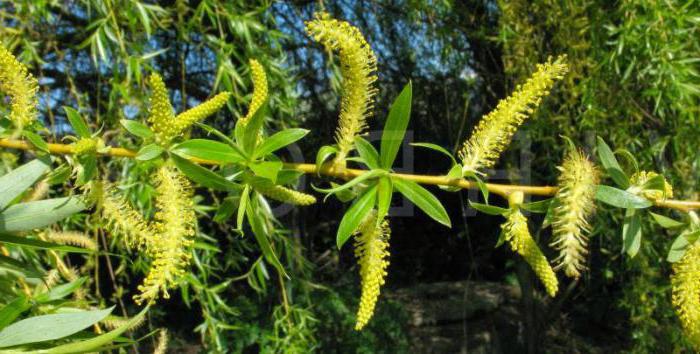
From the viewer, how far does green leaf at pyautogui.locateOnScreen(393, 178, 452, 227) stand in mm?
534

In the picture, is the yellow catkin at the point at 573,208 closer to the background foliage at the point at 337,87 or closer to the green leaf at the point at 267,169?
the green leaf at the point at 267,169

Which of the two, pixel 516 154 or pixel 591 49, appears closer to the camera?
pixel 591 49

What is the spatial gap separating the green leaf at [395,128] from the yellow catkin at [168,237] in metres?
0.18

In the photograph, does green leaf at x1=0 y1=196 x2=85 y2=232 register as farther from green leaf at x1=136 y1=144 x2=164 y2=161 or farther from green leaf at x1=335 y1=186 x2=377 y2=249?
green leaf at x1=335 y1=186 x2=377 y2=249

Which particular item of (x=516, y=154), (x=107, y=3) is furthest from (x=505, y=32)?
(x=107, y=3)

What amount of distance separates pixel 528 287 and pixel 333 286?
40.6 inches

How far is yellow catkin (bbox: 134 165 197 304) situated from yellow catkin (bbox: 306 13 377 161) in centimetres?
15

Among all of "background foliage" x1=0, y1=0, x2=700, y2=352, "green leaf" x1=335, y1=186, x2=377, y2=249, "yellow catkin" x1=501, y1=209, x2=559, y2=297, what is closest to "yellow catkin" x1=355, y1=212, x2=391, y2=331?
"green leaf" x1=335, y1=186, x2=377, y2=249

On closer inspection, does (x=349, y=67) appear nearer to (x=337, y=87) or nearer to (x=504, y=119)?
(x=504, y=119)

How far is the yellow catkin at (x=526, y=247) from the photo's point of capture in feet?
1.83

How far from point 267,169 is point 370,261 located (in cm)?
14

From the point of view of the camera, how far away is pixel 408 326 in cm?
343

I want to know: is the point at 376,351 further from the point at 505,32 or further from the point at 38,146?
the point at 38,146

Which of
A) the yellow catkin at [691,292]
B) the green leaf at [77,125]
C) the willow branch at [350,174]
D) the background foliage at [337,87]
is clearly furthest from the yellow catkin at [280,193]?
the background foliage at [337,87]
